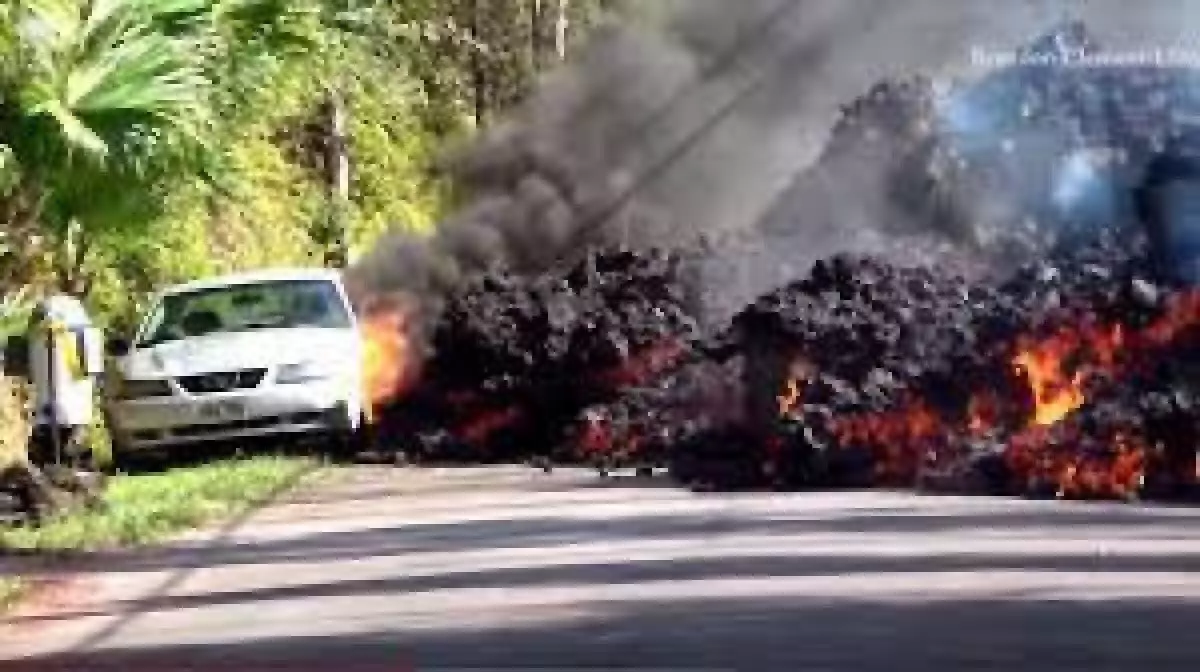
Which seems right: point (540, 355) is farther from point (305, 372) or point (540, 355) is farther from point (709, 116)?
point (709, 116)

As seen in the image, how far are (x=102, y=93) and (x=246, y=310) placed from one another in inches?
254

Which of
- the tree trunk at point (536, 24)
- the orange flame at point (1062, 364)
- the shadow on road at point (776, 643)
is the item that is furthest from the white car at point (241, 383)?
the tree trunk at point (536, 24)

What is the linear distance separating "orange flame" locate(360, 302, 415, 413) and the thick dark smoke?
575 millimetres

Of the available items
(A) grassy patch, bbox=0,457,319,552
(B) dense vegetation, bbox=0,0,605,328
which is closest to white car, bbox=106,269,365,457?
(A) grassy patch, bbox=0,457,319,552

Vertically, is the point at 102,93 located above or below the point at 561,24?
below

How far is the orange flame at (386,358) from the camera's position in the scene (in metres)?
18.3

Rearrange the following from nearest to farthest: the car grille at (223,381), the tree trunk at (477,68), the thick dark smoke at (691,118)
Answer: the car grille at (223,381) < the thick dark smoke at (691,118) < the tree trunk at (477,68)

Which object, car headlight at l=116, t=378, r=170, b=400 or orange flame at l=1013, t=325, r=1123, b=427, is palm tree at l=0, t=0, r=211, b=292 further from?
orange flame at l=1013, t=325, r=1123, b=427

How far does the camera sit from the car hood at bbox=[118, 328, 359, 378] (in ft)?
55.8

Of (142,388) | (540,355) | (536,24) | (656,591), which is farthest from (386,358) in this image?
(536,24)

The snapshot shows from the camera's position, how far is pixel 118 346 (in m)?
18.5

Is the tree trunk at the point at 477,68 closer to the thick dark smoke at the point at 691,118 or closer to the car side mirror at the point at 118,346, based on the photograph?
the thick dark smoke at the point at 691,118

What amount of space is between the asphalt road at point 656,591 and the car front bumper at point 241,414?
11.8ft

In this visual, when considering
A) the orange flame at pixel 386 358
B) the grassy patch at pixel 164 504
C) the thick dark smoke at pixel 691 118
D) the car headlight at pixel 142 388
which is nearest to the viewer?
the grassy patch at pixel 164 504
